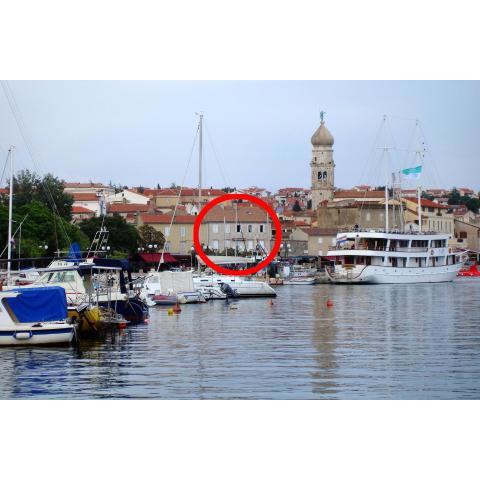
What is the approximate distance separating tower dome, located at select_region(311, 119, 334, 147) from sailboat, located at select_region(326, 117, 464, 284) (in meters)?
37.8

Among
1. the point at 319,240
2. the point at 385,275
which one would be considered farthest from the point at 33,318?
the point at 319,240

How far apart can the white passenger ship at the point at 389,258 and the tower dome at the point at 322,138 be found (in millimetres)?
37839

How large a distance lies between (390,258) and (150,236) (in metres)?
12.4

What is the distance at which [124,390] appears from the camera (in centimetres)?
1142

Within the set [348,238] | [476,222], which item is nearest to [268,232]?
[348,238]

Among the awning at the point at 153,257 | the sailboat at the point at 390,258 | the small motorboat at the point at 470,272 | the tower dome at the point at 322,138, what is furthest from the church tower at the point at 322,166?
the awning at the point at 153,257

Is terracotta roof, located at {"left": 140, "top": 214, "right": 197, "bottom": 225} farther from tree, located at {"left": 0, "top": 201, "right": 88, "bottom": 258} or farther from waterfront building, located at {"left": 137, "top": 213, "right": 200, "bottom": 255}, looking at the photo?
tree, located at {"left": 0, "top": 201, "right": 88, "bottom": 258}

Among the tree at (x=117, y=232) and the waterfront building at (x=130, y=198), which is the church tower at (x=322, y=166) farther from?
the tree at (x=117, y=232)

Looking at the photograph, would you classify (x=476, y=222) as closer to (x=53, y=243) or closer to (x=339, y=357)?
(x=53, y=243)

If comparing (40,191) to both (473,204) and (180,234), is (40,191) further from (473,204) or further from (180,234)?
(473,204)

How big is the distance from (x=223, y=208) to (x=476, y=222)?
23622 millimetres

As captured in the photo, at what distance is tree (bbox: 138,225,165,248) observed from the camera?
55.5 metres

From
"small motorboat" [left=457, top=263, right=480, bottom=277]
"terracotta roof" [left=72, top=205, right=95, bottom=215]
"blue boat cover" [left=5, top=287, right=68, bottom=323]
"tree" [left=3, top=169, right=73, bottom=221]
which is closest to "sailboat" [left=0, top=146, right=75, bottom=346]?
"blue boat cover" [left=5, top=287, right=68, bottom=323]
